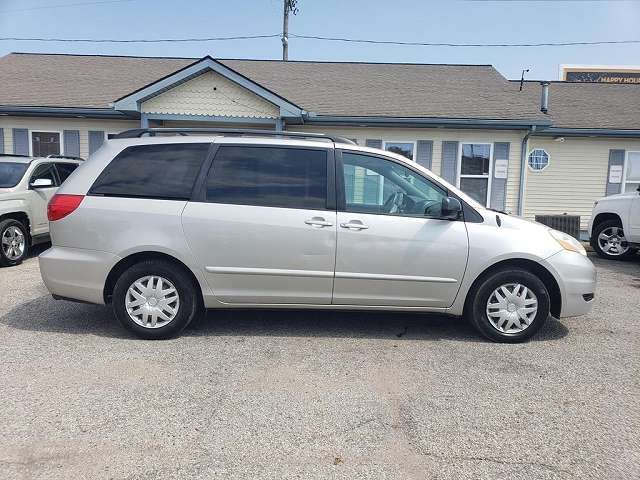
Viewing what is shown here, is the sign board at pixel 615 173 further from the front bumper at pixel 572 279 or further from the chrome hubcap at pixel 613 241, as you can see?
the front bumper at pixel 572 279

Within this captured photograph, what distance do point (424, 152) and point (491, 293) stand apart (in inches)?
322

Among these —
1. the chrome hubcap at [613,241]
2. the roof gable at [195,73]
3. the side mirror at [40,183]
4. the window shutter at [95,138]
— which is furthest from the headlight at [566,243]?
the window shutter at [95,138]

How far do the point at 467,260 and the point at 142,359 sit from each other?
2.89 m

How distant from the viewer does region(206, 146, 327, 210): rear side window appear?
14.6ft

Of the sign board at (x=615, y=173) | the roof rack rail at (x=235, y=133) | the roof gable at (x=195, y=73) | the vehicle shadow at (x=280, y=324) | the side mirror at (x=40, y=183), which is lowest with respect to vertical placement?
the vehicle shadow at (x=280, y=324)

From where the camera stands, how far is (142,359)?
158 inches

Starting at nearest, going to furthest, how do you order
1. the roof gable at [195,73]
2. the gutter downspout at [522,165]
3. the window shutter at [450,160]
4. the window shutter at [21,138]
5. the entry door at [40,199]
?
the entry door at [40,199]
the roof gable at [195,73]
the gutter downspout at [522,165]
the window shutter at [450,160]
the window shutter at [21,138]

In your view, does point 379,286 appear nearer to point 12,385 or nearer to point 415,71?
point 12,385

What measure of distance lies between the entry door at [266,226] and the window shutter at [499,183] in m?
8.76

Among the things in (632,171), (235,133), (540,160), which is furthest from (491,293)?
(632,171)

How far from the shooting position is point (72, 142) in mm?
12352

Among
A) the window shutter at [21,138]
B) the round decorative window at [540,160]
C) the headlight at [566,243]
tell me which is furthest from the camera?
the round decorative window at [540,160]

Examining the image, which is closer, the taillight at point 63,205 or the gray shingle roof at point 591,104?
the taillight at point 63,205

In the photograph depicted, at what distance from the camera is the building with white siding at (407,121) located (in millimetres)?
11305
